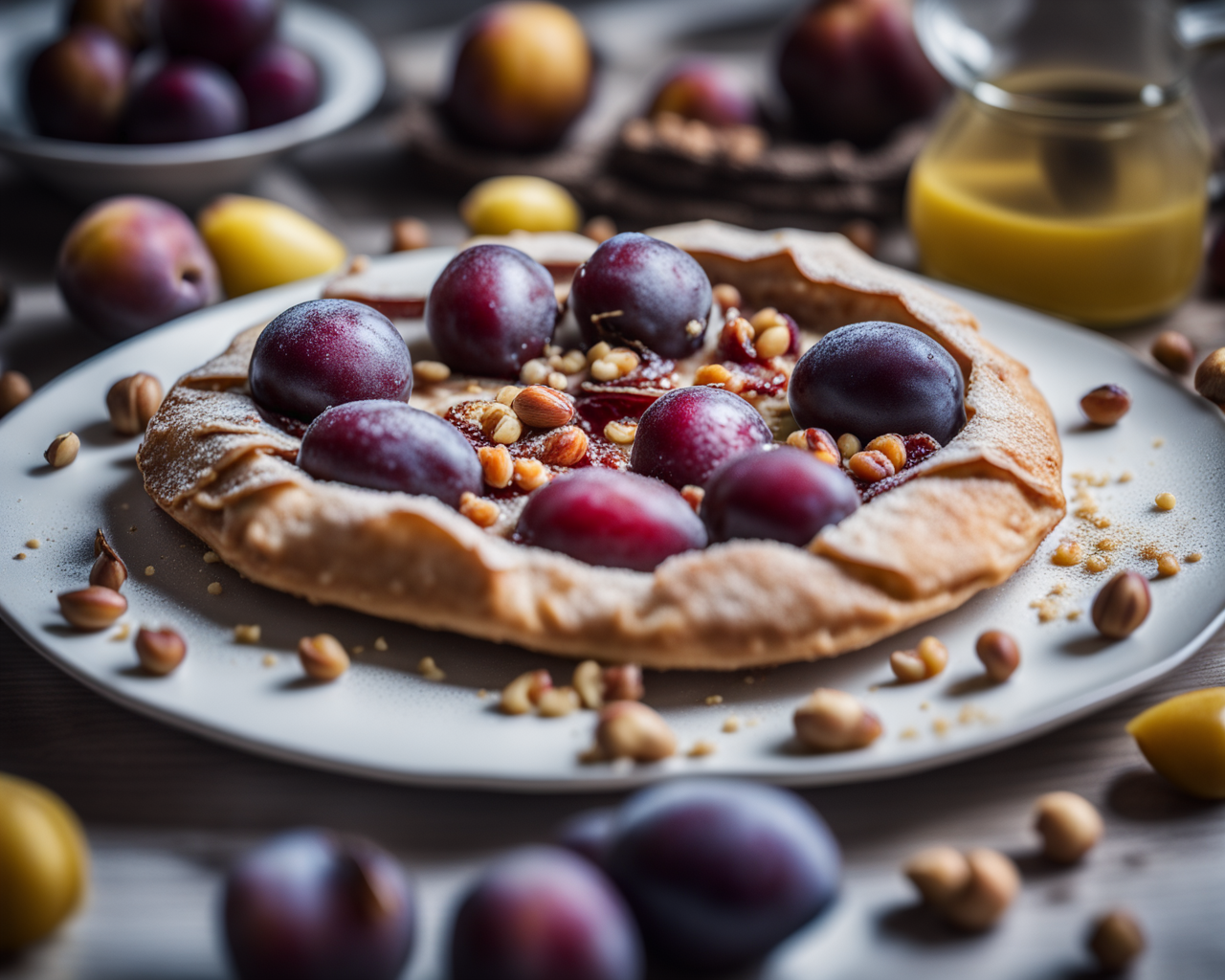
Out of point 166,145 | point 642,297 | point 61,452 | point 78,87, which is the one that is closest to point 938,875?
point 642,297

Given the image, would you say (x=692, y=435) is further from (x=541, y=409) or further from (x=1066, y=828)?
(x=1066, y=828)

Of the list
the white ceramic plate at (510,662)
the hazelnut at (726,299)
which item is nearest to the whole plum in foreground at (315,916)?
the white ceramic plate at (510,662)

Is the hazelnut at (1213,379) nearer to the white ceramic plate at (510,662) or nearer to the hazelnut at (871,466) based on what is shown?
the white ceramic plate at (510,662)

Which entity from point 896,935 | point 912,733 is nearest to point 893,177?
point 912,733

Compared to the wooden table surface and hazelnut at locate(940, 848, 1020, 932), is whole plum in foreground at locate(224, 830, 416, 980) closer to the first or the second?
the wooden table surface

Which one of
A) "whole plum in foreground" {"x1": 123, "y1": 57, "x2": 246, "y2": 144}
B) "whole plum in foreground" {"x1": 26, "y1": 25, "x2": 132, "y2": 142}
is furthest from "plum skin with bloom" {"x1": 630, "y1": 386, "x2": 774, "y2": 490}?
"whole plum in foreground" {"x1": 26, "y1": 25, "x2": 132, "y2": 142}

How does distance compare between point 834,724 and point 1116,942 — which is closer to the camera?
point 1116,942
